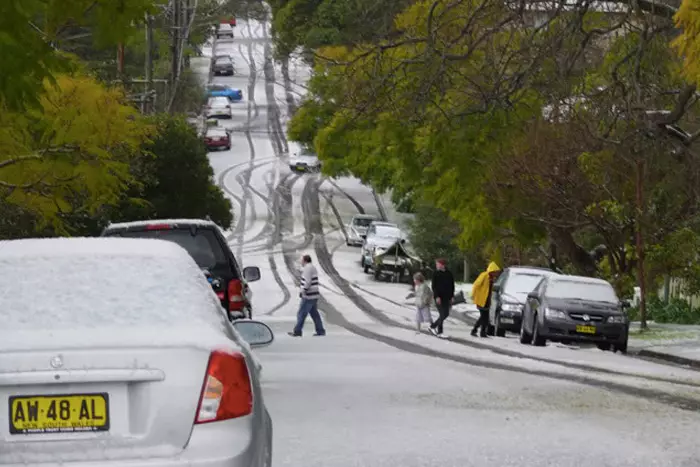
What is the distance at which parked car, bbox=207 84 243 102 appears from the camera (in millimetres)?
108812

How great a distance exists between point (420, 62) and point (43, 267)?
12.0 metres

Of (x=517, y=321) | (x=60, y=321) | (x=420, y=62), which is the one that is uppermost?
(x=420, y=62)

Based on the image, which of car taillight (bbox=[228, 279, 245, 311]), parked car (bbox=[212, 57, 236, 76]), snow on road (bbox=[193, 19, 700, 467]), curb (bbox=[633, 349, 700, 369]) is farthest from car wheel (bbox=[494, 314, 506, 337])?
parked car (bbox=[212, 57, 236, 76])

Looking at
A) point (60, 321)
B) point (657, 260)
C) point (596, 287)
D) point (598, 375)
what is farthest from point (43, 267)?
point (657, 260)

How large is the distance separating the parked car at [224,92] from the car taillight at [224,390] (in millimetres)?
102083

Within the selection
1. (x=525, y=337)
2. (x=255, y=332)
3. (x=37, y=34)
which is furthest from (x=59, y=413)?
(x=525, y=337)

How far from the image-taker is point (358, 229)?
7044cm

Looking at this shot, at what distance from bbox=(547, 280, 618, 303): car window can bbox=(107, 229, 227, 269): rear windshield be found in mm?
12674

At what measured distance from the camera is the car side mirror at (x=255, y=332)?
7.91 metres

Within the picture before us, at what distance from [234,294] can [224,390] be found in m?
10.8

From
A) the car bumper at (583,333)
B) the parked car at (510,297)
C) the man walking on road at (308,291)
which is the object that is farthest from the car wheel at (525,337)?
the man walking on road at (308,291)

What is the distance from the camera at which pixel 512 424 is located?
A: 11820 millimetres

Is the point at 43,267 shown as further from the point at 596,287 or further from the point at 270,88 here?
the point at 270,88

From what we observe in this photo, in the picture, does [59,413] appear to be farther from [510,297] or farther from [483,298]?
[510,297]
